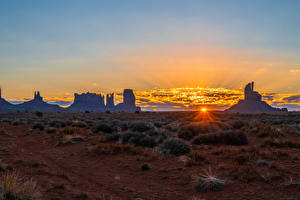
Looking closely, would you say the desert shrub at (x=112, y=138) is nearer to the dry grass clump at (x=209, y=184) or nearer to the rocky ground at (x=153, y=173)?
the rocky ground at (x=153, y=173)

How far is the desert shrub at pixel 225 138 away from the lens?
1491cm

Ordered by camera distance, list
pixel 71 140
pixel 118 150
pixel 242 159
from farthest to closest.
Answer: pixel 71 140 < pixel 118 150 < pixel 242 159

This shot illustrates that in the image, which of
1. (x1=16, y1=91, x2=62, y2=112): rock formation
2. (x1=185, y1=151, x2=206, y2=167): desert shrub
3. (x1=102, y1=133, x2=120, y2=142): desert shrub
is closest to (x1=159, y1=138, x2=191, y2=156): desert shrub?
(x1=185, y1=151, x2=206, y2=167): desert shrub

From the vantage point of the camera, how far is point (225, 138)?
15.3 meters

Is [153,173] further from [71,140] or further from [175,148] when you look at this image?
[71,140]

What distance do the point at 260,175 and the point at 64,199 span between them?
21.3ft

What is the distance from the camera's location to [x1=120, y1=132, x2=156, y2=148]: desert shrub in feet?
47.4

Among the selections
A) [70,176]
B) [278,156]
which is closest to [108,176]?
[70,176]

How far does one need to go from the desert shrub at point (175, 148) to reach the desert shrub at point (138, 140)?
183 cm

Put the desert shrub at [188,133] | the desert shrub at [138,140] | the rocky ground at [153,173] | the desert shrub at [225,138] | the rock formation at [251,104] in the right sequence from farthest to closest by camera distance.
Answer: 1. the rock formation at [251,104]
2. the desert shrub at [188,133]
3. the desert shrub at [225,138]
4. the desert shrub at [138,140]
5. the rocky ground at [153,173]

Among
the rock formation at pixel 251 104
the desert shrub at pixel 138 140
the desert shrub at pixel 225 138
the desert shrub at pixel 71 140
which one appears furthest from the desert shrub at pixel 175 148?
the rock formation at pixel 251 104

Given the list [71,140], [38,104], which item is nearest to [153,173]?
[71,140]

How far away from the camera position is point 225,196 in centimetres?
676

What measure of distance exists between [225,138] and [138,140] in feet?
19.2
